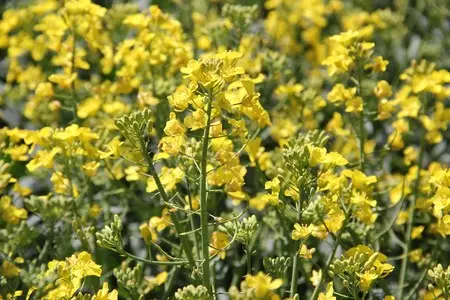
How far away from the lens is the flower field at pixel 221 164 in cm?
193

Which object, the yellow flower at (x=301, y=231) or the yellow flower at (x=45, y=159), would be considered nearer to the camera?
the yellow flower at (x=301, y=231)

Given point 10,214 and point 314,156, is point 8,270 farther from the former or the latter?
point 314,156

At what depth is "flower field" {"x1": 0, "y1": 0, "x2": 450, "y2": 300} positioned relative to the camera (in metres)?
1.93

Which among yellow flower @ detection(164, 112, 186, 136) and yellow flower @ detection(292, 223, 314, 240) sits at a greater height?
yellow flower @ detection(164, 112, 186, 136)

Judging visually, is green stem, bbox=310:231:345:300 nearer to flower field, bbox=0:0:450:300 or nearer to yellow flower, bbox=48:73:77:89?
flower field, bbox=0:0:450:300

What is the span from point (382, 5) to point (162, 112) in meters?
1.79

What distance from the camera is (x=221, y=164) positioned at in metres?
1.96

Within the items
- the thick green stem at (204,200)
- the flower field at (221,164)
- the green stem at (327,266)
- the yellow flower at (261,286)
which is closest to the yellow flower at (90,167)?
the flower field at (221,164)

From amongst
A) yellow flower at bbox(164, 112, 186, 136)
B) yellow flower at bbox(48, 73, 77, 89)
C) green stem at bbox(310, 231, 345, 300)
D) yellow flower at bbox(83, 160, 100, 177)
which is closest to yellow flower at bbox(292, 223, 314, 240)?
green stem at bbox(310, 231, 345, 300)

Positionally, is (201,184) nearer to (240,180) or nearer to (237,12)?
(240,180)

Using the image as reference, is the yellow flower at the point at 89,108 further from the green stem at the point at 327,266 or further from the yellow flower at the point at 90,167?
the green stem at the point at 327,266

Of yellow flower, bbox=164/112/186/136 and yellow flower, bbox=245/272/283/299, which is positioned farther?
yellow flower, bbox=164/112/186/136

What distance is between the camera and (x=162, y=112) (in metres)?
2.75

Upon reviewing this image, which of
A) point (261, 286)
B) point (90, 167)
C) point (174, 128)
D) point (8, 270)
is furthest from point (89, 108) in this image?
point (261, 286)
